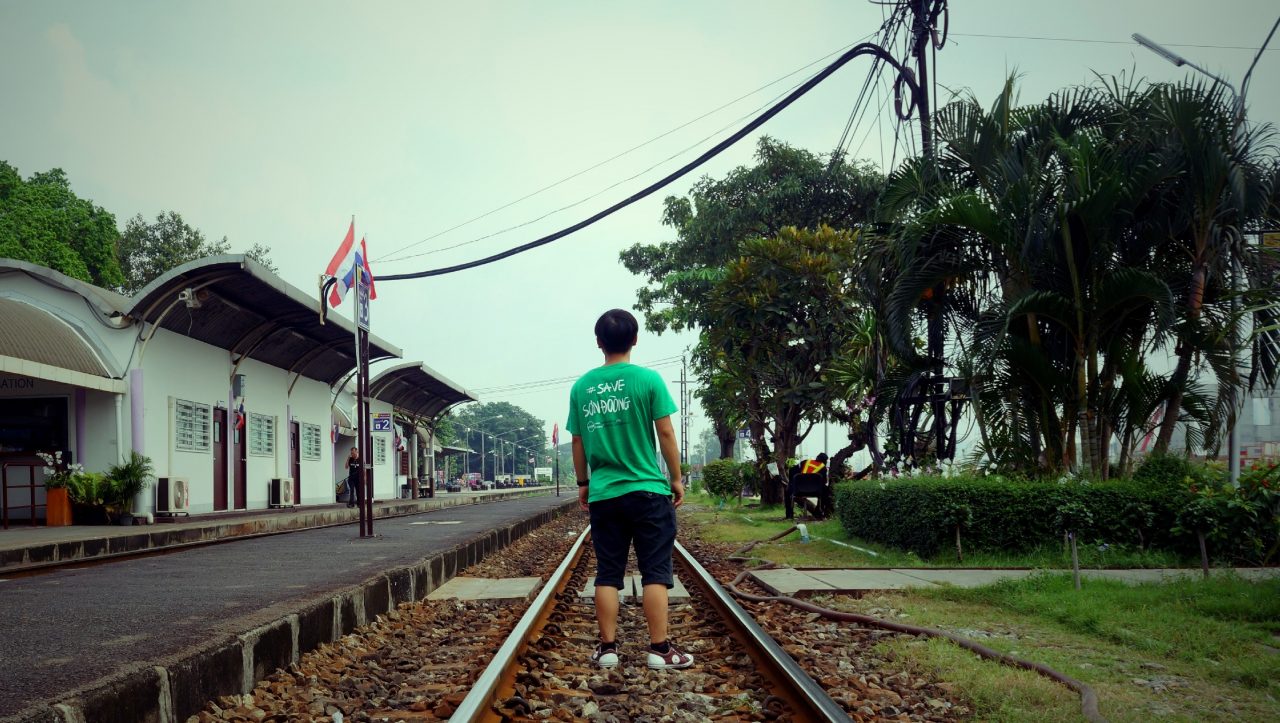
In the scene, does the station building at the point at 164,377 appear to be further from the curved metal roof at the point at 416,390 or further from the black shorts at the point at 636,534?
the black shorts at the point at 636,534

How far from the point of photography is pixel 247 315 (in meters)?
22.6

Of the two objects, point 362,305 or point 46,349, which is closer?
point 362,305

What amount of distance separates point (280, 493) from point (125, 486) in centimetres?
784

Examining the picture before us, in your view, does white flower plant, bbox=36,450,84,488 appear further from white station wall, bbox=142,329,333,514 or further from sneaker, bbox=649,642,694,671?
sneaker, bbox=649,642,694,671

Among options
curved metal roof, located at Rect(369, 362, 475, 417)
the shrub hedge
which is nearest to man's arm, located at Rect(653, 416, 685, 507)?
the shrub hedge

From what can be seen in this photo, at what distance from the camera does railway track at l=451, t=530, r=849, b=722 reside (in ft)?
13.4

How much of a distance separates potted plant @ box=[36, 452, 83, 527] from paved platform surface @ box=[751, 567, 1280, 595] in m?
14.8

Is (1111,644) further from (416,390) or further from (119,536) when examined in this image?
(416,390)

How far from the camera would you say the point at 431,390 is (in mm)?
41188

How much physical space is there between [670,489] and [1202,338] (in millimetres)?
7830

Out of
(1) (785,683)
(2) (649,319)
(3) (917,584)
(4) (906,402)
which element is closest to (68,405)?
(4) (906,402)

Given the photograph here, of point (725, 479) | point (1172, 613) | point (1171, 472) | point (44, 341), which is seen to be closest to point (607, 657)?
point (1172, 613)

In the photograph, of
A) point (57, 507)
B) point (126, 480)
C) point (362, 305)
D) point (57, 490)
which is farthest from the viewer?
point (126, 480)

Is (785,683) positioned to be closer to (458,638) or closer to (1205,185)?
(458,638)
